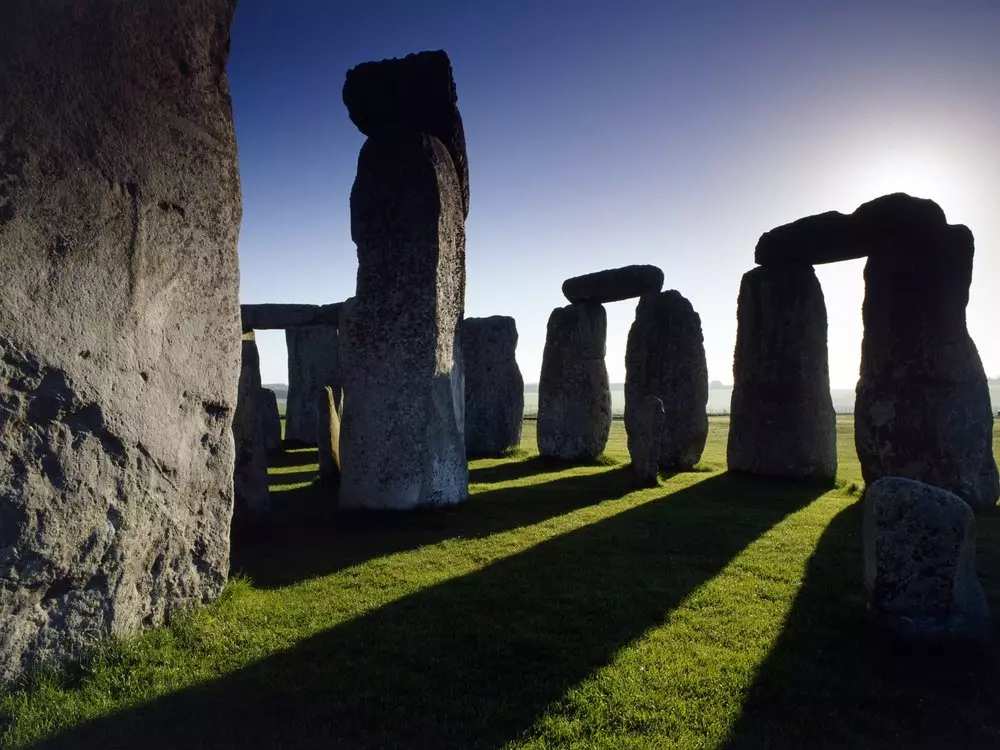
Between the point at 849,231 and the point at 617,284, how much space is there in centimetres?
448

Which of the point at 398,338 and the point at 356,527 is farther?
the point at 398,338

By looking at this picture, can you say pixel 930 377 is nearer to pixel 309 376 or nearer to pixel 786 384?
pixel 786 384

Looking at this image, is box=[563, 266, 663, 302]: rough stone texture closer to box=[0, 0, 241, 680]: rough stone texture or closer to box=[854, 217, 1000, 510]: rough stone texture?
box=[854, 217, 1000, 510]: rough stone texture

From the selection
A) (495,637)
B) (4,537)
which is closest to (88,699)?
(4,537)

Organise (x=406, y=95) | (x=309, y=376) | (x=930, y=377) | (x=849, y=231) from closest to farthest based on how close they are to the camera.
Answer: (x=406, y=95), (x=930, y=377), (x=849, y=231), (x=309, y=376)

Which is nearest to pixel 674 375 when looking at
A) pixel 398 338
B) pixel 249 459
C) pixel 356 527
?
pixel 398 338

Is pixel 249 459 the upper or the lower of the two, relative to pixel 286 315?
lower

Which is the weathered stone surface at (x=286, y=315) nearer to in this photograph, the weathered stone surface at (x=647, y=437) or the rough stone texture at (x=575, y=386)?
the rough stone texture at (x=575, y=386)

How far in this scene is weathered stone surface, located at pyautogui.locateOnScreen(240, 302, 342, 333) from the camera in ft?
52.8

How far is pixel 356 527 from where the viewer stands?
22.2 ft

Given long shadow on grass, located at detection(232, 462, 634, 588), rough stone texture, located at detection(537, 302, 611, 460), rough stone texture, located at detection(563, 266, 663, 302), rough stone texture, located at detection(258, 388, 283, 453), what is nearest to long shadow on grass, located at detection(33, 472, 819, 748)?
long shadow on grass, located at detection(232, 462, 634, 588)

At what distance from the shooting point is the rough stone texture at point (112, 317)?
2930mm

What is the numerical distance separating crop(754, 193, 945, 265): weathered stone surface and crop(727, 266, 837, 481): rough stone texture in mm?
320

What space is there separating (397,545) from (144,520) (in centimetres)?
285
